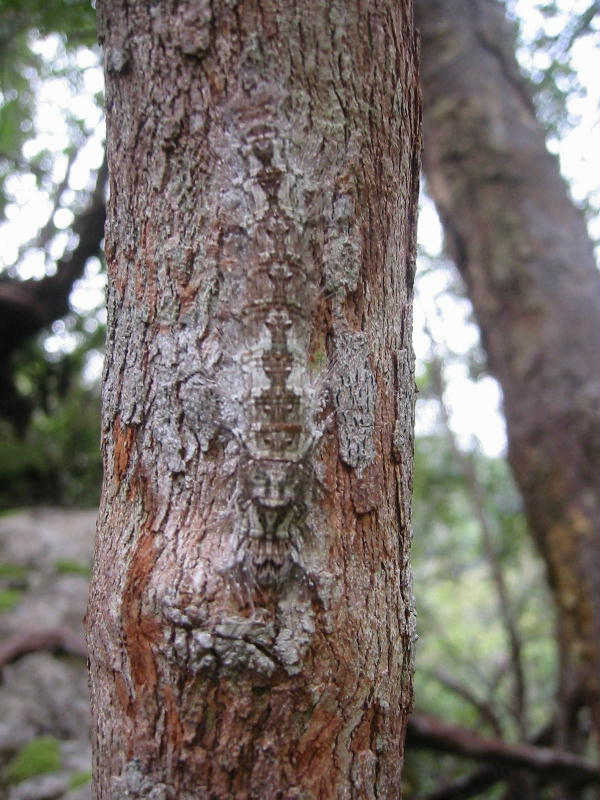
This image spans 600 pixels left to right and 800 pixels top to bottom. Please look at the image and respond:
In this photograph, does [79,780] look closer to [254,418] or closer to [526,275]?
[254,418]

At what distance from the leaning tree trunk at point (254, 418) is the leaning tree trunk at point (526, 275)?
6.52 feet

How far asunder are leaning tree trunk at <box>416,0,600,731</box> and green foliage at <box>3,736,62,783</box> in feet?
6.29

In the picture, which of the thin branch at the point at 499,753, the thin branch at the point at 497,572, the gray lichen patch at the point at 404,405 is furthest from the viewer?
the thin branch at the point at 497,572

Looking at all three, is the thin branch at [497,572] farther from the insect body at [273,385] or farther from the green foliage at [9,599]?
the insect body at [273,385]

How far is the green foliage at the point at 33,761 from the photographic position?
222 centimetres

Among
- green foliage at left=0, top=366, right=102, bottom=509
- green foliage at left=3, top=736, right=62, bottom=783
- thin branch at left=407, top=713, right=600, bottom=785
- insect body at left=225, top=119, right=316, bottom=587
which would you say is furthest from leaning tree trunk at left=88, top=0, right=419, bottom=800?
green foliage at left=0, top=366, right=102, bottom=509

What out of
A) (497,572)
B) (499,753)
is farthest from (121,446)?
(497,572)

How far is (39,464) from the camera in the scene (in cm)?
506

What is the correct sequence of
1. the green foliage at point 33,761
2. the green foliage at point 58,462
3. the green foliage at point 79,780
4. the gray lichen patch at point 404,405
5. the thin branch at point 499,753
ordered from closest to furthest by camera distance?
the gray lichen patch at point 404,405, the green foliage at point 79,780, the green foliage at point 33,761, the thin branch at point 499,753, the green foliage at point 58,462

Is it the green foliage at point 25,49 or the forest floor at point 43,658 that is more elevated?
the green foliage at point 25,49

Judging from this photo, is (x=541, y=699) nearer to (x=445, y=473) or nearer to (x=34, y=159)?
(x=445, y=473)

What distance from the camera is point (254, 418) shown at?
2.72 ft

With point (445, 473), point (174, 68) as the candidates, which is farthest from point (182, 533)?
point (445, 473)

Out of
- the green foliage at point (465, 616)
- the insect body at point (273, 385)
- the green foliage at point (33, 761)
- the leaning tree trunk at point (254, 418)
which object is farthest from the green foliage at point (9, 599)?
the insect body at point (273, 385)
